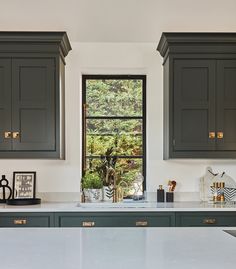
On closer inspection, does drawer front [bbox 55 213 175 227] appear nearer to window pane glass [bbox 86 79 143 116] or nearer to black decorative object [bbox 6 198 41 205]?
black decorative object [bbox 6 198 41 205]

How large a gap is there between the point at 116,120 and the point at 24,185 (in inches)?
45.7

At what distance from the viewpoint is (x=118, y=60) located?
4.54 m

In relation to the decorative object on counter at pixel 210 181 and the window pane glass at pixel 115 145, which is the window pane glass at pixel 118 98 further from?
the decorative object on counter at pixel 210 181

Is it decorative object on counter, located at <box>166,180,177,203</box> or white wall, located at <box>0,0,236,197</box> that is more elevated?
white wall, located at <box>0,0,236,197</box>

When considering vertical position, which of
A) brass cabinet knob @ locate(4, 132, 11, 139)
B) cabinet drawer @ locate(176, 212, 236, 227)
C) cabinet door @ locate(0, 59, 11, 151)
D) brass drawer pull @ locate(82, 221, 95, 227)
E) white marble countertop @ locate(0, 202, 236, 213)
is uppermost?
cabinet door @ locate(0, 59, 11, 151)

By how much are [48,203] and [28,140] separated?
26.2 inches

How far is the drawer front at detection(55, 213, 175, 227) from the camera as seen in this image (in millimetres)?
3787

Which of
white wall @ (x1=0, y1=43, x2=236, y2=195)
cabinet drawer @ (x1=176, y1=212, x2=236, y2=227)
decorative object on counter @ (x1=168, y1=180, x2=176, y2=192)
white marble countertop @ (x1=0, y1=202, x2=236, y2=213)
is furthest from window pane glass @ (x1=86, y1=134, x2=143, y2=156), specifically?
cabinet drawer @ (x1=176, y1=212, x2=236, y2=227)

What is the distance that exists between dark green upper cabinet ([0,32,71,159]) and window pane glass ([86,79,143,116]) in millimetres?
779

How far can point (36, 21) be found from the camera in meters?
4.34

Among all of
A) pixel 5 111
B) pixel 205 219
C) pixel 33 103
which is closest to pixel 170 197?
pixel 205 219

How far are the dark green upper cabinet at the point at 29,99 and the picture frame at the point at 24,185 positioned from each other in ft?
1.38
